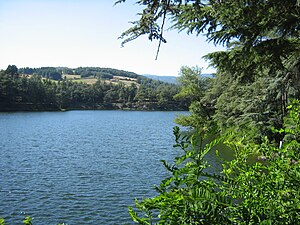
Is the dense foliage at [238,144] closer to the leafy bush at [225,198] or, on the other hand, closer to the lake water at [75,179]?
the leafy bush at [225,198]

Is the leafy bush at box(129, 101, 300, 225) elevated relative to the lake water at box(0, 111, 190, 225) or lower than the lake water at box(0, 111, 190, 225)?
elevated

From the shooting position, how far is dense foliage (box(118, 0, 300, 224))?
1690 mm

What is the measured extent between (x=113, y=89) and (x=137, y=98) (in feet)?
35.4

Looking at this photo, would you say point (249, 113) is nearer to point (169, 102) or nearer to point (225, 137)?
point (225, 137)

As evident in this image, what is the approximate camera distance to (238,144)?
2348 mm

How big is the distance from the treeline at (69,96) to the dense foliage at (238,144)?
74.9 metres

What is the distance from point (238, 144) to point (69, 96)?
104 metres

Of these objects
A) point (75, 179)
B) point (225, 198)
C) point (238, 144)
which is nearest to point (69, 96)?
point (75, 179)

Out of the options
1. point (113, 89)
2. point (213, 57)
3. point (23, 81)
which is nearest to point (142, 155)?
point (213, 57)

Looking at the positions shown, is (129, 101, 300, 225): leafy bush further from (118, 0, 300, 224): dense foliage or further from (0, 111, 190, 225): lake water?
(0, 111, 190, 225): lake water

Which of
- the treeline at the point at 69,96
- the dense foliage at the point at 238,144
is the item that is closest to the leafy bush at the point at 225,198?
the dense foliage at the point at 238,144

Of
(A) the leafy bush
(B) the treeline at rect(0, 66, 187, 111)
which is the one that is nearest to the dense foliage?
(A) the leafy bush

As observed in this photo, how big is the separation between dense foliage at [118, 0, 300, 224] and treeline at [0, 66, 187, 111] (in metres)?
74.9

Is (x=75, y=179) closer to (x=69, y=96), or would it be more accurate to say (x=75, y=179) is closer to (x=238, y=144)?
(x=238, y=144)
